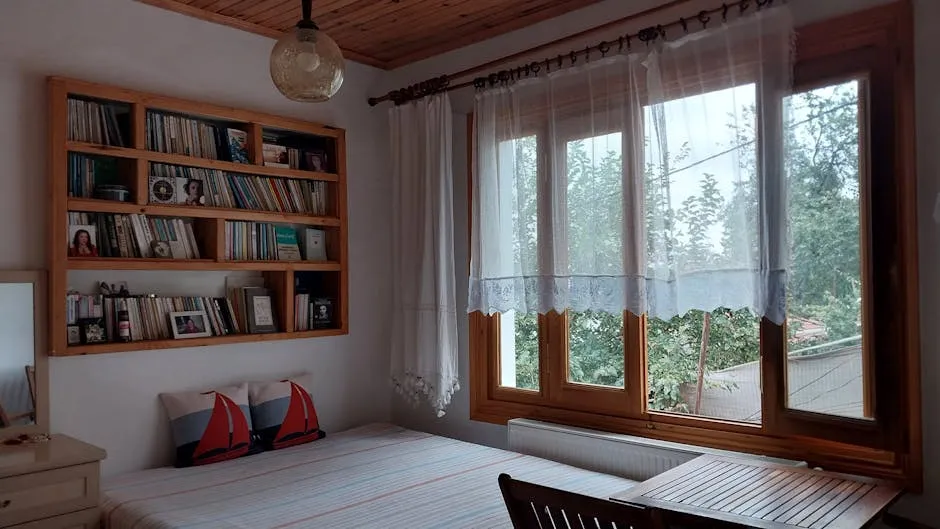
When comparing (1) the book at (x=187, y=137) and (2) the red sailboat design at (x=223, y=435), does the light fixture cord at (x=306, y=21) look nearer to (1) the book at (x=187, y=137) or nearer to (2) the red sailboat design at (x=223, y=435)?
(1) the book at (x=187, y=137)

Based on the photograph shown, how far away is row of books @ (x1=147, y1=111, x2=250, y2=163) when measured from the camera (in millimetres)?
3146

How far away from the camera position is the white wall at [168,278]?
9.14ft

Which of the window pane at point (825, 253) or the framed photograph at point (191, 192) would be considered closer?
the window pane at point (825, 253)

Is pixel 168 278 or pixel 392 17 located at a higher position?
pixel 392 17

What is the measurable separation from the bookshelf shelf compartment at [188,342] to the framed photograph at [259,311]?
0.17ft

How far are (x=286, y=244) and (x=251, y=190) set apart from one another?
12.8 inches

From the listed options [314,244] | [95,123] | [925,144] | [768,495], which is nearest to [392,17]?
[314,244]

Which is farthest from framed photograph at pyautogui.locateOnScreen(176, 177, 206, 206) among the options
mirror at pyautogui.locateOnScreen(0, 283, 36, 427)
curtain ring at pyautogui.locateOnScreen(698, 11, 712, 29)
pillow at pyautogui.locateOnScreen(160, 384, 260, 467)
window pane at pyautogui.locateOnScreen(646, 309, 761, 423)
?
curtain ring at pyautogui.locateOnScreen(698, 11, 712, 29)

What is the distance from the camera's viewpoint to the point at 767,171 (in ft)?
8.00

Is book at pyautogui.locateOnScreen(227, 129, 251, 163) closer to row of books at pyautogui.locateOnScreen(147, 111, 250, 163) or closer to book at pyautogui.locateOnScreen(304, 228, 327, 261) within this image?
row of books at pyautogui.locateOnScreen(147, 111, 250, 163)

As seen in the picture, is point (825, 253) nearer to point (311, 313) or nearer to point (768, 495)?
point (768, 495)

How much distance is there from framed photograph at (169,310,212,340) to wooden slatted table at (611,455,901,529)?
2.04m

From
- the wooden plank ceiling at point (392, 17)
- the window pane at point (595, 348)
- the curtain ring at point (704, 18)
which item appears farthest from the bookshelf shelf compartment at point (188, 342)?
the curtain ring at point (704, 18)

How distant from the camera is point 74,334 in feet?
9.43
